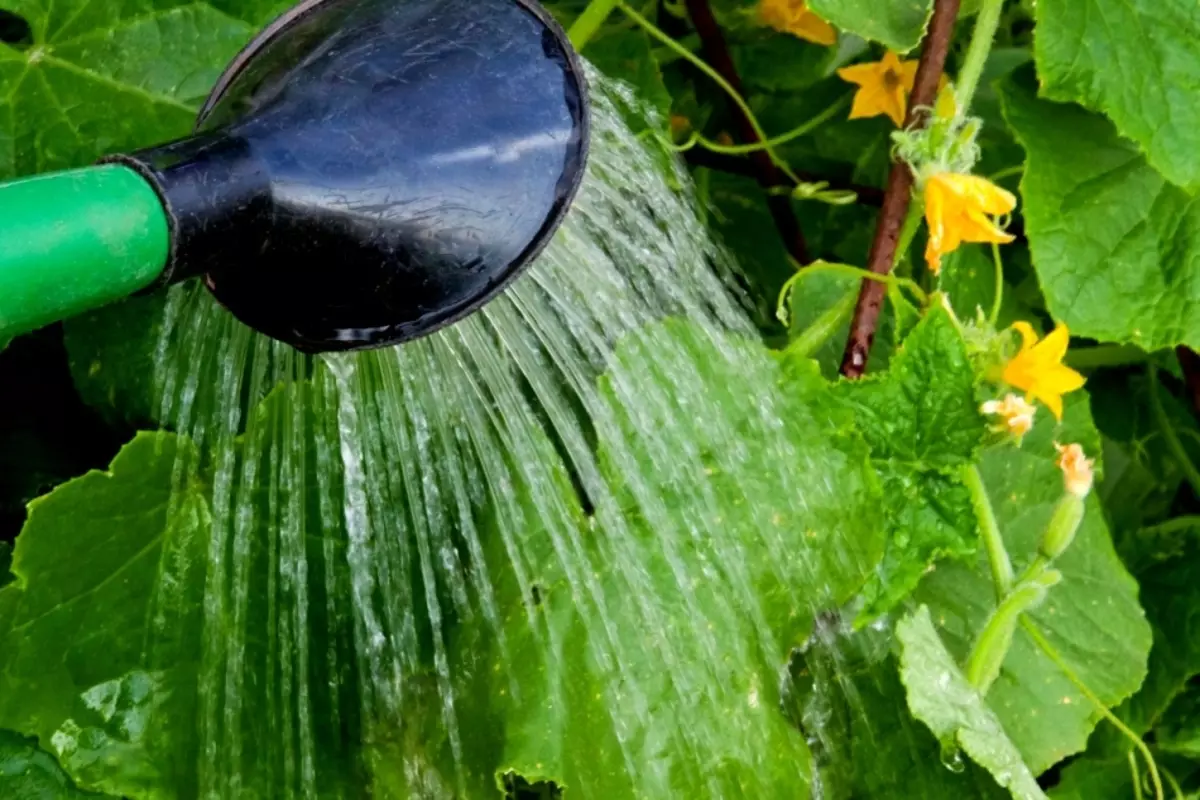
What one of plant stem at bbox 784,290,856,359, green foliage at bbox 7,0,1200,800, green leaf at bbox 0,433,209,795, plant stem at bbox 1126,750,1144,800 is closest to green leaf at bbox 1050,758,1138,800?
plant stem at bbox 1126,750,1144,800

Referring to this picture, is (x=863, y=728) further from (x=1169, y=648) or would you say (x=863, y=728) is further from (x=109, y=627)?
(x=109, y=627)

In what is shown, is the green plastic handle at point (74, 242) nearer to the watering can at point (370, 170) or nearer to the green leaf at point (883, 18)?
the watering can at point (370, 170)

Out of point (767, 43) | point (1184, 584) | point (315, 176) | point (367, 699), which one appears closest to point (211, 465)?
point (367, 699)

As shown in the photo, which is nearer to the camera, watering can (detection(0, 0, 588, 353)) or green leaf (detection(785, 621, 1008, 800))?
watering can (detection(0, 0, 588, 353))

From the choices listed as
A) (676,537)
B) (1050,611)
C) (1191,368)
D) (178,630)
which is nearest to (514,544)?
(676,537)

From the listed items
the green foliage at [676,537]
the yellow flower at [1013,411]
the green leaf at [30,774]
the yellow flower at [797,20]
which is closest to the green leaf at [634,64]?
the green foliage at [676,537]

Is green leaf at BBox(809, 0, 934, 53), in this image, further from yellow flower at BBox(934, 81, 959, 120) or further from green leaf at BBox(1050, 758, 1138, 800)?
green leaf at BBox(1050, 758, 1138, 800)
